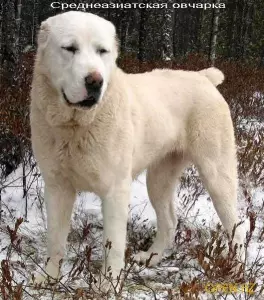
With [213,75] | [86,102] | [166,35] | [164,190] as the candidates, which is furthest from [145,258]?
[166,35]

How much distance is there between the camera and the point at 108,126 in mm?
2875

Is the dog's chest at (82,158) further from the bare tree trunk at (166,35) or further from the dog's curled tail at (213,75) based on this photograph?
the bare tree trunk at (166,35)

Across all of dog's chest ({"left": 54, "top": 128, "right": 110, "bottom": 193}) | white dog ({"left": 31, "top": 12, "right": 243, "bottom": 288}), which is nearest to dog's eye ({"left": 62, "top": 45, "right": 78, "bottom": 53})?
white dog ({"left": 31, "top": 12, "right": 243, "bottom": 288})

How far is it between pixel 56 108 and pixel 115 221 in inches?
27.7

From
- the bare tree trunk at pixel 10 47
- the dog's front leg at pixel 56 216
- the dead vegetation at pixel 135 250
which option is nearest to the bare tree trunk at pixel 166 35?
the bare tree trunk at pixel 10 47

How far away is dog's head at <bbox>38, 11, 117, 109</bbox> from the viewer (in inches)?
99.8

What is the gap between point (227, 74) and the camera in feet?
35.8

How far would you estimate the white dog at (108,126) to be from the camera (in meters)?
2.65

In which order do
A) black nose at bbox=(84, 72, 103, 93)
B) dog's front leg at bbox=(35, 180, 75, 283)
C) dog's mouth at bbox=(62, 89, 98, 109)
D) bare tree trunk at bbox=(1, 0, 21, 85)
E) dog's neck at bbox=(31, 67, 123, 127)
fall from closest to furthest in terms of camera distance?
black nose at bbox=(84, 72, 103, 93) < dog's mouth at bbox=(62, 89, 98, 109) < dog's neck at bbox=(31, 67, 123, 127) < dog's front leg at bbox=(35, 180, 75, 283) < bare tree trunk at bbox=(1, 0, 21, 85)

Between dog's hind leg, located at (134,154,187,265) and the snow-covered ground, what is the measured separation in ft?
0.54

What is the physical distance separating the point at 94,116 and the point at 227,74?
8.47 meters

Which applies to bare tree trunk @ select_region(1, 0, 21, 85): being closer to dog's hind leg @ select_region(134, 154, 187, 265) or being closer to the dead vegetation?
the dead vegetation

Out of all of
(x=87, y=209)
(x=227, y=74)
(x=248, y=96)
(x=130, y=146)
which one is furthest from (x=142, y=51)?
(x=130, y=146)

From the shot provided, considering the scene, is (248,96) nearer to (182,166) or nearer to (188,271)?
(182,166)
